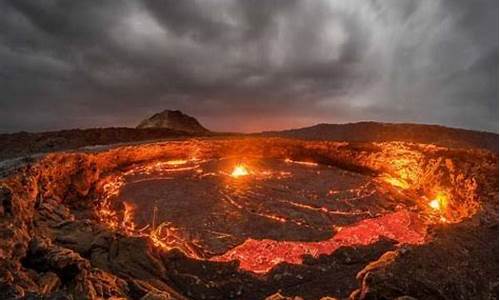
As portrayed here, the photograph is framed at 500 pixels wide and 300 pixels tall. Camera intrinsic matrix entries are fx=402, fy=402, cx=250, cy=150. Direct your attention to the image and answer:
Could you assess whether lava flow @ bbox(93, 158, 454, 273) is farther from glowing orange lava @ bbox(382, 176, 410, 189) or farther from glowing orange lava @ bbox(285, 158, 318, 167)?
glowing orange lava @ bbox(285, 158, 318, 167)

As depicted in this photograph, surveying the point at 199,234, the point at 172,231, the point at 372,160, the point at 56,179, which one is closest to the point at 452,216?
the point at 372,160

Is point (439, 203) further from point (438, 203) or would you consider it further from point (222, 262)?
point (222, 262)

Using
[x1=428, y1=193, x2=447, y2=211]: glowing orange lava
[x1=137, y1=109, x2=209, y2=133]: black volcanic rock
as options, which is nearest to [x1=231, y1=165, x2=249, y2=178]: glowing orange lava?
[x1=428, y1=193, x2=447, y2=211]: glowing orange lava

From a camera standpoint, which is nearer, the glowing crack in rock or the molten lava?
the glowing crack in rock

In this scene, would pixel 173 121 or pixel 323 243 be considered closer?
pixel 323 243

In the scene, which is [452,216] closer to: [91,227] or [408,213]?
[408,213]

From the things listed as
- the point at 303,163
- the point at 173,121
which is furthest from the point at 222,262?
the point at 173,121

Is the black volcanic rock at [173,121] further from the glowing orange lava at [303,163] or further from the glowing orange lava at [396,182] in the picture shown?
the glowing orange lava at [396,182]
